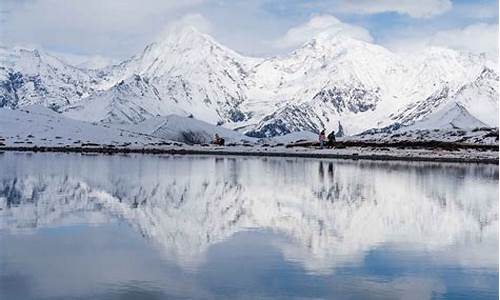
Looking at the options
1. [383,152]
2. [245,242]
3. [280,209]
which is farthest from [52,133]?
[245,242]

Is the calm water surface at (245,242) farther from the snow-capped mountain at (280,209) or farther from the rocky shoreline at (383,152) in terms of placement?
the rocky shoreline at (383,152)

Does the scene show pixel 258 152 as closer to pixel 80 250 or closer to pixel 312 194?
pixel 312 194

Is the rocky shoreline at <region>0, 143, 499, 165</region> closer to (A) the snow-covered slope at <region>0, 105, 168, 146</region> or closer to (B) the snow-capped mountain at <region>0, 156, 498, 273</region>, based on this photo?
(A) the snow-covered slope at <region>0, 105, 168, 146</region>

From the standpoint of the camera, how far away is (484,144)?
3947 inches

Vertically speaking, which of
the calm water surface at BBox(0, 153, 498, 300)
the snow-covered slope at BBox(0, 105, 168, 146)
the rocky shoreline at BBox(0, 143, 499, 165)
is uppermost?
the snow-covered slope at BBox(0, 105, 168, 146)

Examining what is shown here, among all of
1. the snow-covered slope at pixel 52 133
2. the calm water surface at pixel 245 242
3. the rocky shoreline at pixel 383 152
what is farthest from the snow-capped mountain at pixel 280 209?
the snow-covered slope at pixel 52 133

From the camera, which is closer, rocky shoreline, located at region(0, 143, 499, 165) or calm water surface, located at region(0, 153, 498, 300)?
calm water surface, located at region(0, 153, 498, 300)

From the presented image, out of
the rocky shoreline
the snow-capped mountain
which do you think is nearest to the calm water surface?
the snow-capped mountain

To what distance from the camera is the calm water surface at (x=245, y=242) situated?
55.1ft

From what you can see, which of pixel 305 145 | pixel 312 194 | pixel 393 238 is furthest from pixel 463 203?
pixel 305 145

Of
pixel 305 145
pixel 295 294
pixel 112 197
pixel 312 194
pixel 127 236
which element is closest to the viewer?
pixel 295 294

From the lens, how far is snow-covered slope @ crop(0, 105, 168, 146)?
119 m

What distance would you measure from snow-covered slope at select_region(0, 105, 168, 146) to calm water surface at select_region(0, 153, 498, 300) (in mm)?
81545

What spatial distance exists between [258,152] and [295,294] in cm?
8463
